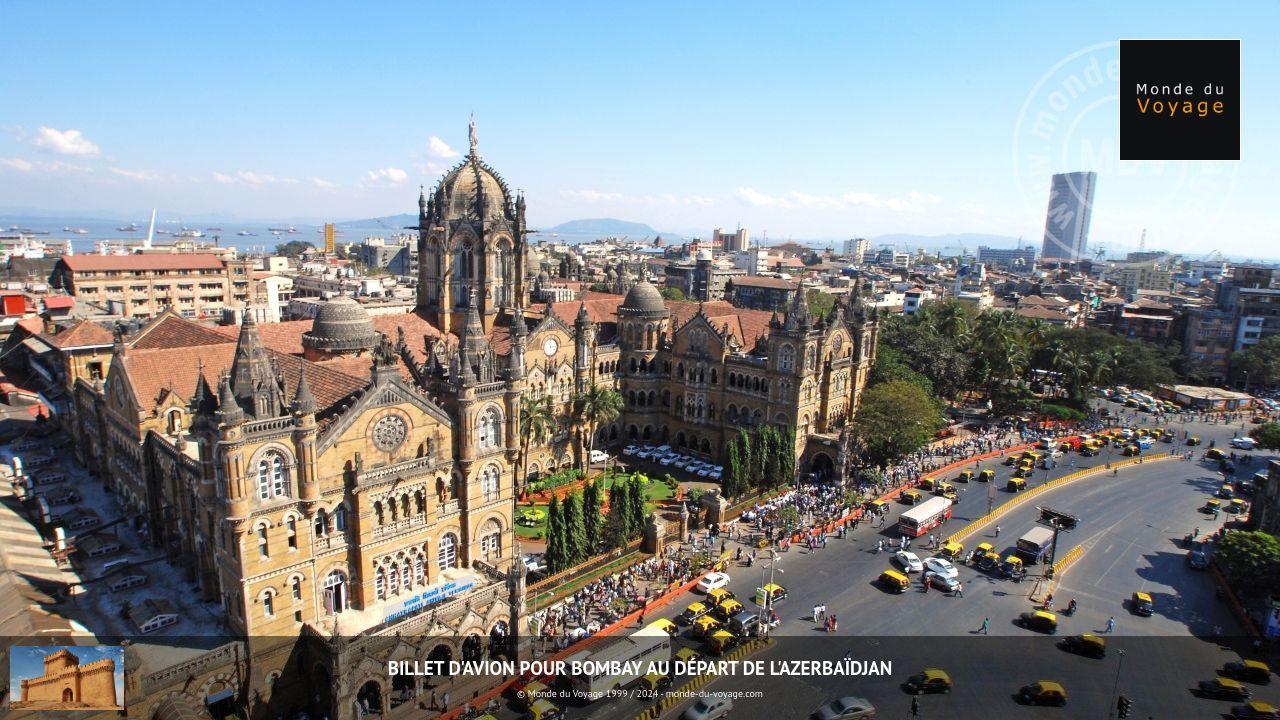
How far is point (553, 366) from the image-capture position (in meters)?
65.6

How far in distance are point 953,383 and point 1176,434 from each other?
25.0m

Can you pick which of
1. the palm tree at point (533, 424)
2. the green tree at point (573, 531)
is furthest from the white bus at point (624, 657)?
the palm tree at point (533, 424)

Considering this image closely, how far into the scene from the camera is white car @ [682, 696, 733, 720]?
106 feet

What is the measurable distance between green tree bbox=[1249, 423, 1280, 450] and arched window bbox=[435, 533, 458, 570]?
77.0m

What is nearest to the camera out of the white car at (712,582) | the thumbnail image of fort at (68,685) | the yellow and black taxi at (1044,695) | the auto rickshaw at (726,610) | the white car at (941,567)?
the thumbnail image of fort at (68,685)

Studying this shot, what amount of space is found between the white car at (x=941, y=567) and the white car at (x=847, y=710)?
50.0 feet

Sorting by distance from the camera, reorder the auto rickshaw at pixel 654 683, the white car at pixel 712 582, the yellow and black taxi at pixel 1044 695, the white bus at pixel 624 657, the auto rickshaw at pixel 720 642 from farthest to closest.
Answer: the white car at pixel 712 582
the auto rickshaw at pixel 720 642
the auto rickshaw at pixel 654 683
the yellow and black taxi at pixel 1044 695
the white bus at pixel 624 657

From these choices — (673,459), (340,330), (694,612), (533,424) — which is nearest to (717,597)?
(694,612)

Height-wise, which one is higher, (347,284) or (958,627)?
(347,284)

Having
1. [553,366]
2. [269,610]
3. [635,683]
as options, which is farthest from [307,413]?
[553,366]

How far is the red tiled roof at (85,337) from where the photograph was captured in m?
53.7

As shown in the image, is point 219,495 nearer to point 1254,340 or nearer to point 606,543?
point 606,543

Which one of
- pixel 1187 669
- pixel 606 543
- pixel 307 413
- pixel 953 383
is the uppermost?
pixel 307 413

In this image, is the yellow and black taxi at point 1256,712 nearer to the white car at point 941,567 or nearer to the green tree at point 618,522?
the white car at point 941,567
